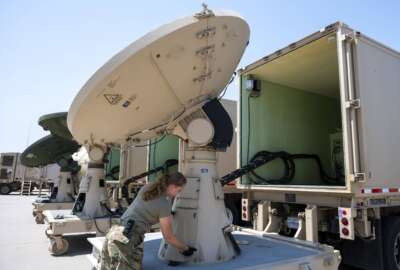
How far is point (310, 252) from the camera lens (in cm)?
360

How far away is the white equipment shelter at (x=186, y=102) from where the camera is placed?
3.04 meters

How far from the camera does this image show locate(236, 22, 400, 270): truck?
150 inches

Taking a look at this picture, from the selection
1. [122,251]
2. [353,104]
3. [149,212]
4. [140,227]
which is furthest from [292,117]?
[122,251]

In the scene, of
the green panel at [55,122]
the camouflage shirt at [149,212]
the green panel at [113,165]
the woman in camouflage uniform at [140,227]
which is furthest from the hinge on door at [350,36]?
the green panel at [113,165]

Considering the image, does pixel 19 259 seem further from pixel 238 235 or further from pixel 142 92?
pixel 142 92

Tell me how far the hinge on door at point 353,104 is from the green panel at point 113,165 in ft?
29.0

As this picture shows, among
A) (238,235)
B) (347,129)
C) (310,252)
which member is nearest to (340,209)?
(310,252)

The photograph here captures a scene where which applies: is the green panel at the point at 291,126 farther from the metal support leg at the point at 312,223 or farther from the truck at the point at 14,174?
the truck at the point at 14,174

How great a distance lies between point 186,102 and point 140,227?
144 cm

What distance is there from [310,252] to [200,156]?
1596 mm

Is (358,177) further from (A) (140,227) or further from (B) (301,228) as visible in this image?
(A) (140,227)

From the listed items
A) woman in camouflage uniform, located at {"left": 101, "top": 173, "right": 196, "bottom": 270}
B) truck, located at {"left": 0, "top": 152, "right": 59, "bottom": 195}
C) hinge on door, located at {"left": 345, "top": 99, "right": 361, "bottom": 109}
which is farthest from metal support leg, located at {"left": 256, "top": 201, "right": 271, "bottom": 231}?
truck, located at {"left": 0, "top": 152, "right": 59, "bottom": 195}

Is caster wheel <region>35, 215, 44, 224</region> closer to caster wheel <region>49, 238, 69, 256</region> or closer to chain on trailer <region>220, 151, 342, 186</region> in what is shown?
caster wheel <region>49, 238, 69, 256</region>

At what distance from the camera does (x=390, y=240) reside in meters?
4.27
